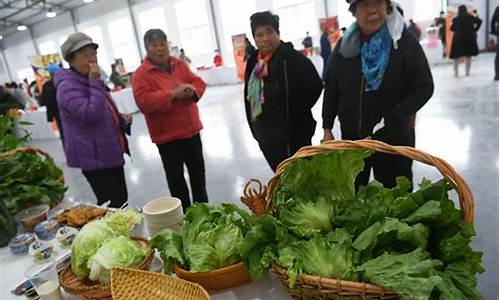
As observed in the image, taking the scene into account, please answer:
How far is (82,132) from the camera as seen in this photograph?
2.09 metres

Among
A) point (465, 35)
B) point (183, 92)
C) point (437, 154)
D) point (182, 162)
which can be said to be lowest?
point (437, 154)

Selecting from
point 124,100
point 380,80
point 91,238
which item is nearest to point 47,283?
point 91,238

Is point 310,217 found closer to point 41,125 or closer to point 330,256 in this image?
point 330,256

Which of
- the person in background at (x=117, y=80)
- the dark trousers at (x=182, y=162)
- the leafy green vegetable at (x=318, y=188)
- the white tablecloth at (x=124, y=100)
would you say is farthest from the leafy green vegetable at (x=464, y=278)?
the white tablecloth at (x=124, y=100)

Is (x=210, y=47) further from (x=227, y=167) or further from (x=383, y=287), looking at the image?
(x=383, y=287)

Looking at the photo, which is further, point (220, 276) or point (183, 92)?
point (183, 92)

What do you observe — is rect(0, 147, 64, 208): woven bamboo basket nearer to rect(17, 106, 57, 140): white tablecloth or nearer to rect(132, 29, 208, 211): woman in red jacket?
rect(132, 29, 208, 211): woman in red jacket

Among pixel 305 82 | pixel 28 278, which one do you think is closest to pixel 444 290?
pixel 28 278

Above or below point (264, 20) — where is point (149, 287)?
below

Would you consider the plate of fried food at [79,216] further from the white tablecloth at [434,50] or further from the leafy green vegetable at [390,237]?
the white tablecloth at [434,50]

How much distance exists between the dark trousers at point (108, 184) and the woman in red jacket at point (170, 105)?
373 mm

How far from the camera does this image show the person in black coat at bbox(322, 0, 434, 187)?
170cm

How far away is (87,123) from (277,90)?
3.63ft

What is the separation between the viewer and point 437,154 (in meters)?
3.54
